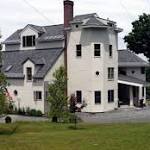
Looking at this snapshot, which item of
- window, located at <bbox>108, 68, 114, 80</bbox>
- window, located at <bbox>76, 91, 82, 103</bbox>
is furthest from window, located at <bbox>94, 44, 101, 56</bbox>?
window, located at <bbox>76, 91, 82, 103</bbox>

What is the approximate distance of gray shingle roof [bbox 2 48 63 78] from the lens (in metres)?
54.0

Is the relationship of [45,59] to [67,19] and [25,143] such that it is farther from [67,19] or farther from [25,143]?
[25,143]

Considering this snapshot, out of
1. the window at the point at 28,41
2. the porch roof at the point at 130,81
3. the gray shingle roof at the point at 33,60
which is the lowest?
the porch roof at the point at 130,81

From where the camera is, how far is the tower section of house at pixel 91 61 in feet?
175

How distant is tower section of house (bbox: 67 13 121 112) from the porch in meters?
6.22

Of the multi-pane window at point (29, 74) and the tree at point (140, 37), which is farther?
the tree at point (140, 37)

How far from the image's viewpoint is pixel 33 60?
55.2 meters

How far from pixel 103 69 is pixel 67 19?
25.4 feet

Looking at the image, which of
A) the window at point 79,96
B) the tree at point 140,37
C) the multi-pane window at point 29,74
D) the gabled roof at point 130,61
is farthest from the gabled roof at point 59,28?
the tree at point 140,37

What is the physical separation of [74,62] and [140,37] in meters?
37.8

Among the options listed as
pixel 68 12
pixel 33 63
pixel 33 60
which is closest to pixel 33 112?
pixel 33 63

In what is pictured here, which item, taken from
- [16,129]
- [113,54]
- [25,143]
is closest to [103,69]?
[113,54]

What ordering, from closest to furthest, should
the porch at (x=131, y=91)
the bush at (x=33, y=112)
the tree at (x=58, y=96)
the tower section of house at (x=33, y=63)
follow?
the tree at (x=58, y=96) < the bush at (x=33, y=112) < the tower section of house at (x=33, y=63) < the porch at (x=131, y=91)

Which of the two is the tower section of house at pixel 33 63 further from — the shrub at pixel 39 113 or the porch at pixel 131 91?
the porch at pixel 131 91
